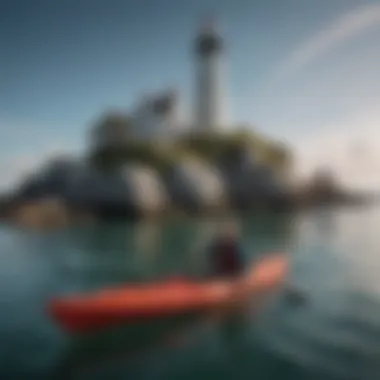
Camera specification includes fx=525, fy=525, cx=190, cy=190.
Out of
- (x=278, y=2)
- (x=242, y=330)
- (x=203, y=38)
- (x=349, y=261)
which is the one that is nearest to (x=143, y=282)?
(x=242, y=330)

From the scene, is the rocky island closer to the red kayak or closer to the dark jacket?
the dark jacket

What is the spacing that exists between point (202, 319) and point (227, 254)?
36 centimetres

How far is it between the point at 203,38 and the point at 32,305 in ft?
5.31

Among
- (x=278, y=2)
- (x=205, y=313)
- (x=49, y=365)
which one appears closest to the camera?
(x=49, y=365)

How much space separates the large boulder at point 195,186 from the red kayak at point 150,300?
1.42 ft

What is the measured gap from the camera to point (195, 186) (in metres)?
2.92

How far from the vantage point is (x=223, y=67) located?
2.86 metres

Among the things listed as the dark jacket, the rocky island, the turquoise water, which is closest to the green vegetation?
the rocky island

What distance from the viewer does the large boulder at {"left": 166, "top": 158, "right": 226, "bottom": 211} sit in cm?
290

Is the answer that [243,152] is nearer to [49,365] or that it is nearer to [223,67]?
[223,67]

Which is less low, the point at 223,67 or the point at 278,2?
the point at 278,2

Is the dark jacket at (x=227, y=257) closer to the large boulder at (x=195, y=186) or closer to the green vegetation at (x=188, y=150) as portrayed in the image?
the large boulder at (x=195, y=186)

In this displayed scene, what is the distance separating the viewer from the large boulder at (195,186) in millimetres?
2896

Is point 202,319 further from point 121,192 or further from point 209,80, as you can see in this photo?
point 209,80
